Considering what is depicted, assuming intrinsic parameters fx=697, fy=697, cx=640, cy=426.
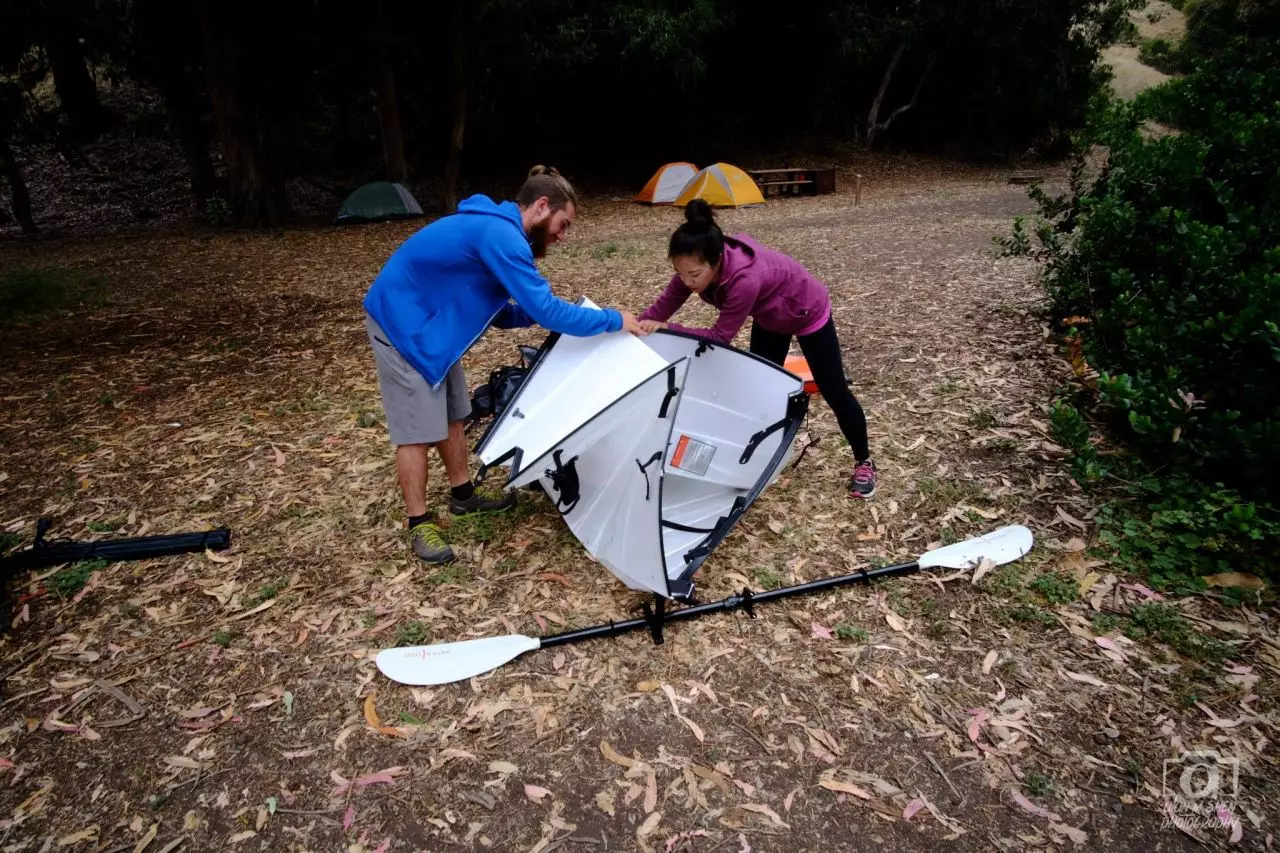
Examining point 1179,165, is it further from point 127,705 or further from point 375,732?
point 127,705

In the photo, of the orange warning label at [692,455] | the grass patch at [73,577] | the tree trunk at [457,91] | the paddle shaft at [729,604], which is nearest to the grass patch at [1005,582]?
the paddle shaft at [729,604]

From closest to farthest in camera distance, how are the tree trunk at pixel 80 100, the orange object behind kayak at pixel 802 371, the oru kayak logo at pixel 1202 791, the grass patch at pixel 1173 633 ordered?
1. the oru kayak logo at pixel 1202 791
2. the grass patch at pixel 1173 633
3. the orange object behind kayak at pixel 802 371
4. the tree trunk at pixel 80 100

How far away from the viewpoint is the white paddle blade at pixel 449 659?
277 cm

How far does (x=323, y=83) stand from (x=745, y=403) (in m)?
16.3

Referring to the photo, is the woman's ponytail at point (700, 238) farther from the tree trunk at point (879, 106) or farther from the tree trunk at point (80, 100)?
the tree trunk at point (879, 106)

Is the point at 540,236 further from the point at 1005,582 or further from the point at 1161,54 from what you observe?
the point at 1161,54

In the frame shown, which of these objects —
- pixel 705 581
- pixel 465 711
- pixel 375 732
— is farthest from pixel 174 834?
pixel 705 581

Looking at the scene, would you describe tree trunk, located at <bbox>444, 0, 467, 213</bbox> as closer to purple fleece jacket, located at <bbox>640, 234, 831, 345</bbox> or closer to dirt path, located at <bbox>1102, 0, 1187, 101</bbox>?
purple fleece jacket, located at <bbox>640, 234, 831, 345</bbox>

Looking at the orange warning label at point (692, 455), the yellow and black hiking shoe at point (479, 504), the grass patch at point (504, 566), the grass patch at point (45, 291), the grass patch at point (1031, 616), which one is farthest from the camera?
the grass patch at point (45, 291)

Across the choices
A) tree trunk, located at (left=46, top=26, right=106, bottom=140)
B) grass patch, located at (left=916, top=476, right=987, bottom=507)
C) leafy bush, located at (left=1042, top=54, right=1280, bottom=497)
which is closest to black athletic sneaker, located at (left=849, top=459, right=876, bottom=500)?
grass patch, located at (left=916, top=476, right=987, bottom=507)

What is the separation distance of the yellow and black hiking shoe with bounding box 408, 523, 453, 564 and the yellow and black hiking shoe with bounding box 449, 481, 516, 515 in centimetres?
30

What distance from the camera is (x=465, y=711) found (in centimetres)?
267

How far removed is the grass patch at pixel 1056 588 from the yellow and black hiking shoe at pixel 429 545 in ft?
9.03

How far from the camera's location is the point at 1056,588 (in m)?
3.12
